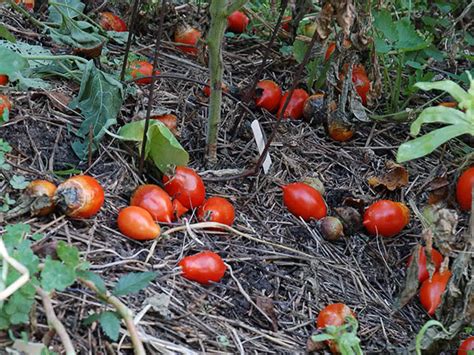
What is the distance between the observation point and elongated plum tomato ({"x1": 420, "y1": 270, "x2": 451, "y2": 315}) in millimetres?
2082

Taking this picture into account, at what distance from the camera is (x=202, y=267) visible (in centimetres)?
201

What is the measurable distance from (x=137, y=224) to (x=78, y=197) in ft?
0.60

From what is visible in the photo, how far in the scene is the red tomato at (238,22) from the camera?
332 centimetres

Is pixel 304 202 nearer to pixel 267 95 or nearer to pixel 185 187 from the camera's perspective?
pixel 185 187

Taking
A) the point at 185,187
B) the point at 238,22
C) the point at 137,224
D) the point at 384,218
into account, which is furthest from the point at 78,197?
the point at 238,22

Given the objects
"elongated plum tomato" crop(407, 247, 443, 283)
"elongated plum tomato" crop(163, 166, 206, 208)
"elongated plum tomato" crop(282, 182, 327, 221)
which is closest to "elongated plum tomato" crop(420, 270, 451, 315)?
"elongated plum tomato" crop(407, 247, 443, 283)

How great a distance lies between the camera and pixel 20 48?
266cm

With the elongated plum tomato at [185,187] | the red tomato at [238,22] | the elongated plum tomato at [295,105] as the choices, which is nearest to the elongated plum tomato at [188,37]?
the red tomato at [238,22]

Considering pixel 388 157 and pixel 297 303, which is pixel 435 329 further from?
pixel 388 157

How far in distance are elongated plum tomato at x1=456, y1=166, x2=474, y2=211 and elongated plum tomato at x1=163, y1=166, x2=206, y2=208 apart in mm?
808

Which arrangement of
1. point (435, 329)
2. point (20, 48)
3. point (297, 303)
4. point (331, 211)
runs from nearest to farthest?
point (435, 329) < point (297, 303) < point (331, 211) < point (20, 48)

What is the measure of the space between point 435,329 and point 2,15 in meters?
2.11

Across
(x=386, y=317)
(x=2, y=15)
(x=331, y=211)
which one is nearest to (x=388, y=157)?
(x=331, y=211)

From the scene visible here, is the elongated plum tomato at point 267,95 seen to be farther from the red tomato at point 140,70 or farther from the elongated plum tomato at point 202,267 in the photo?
the elongated plum tomato at point 202,267
